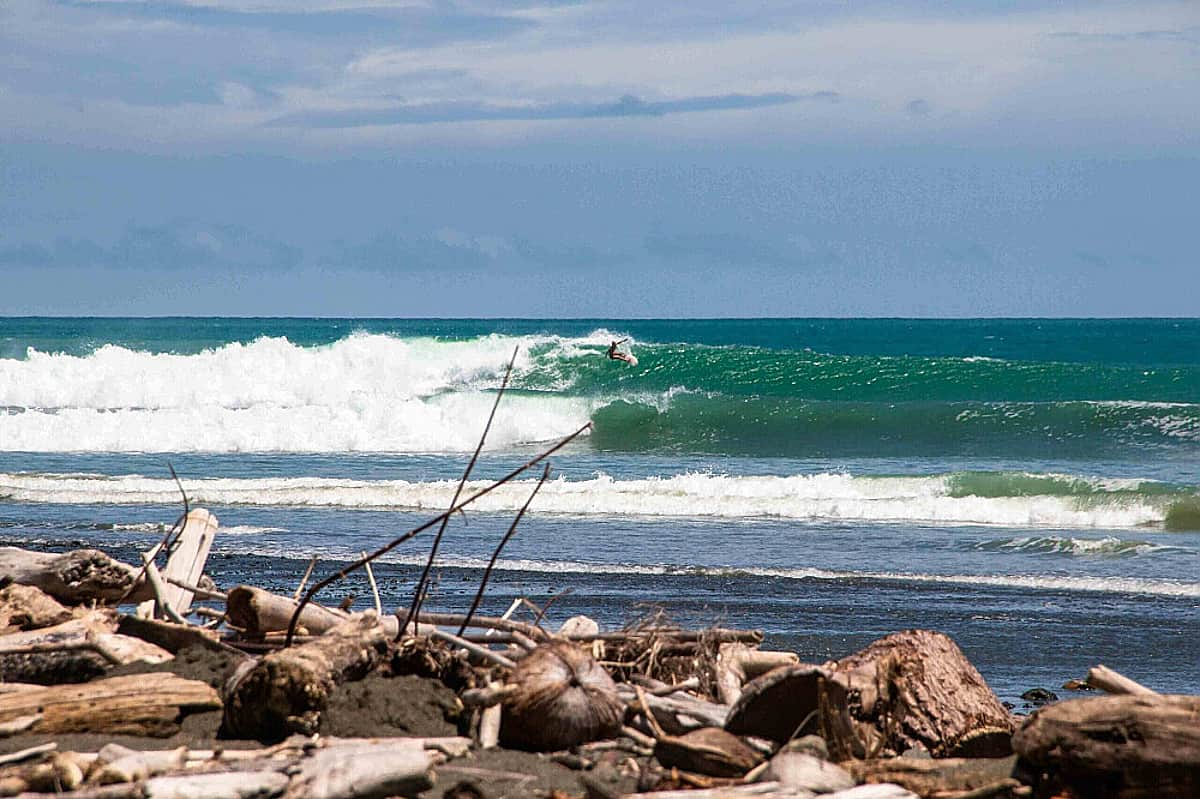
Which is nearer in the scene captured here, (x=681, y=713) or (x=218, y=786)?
(x=218, y=786)

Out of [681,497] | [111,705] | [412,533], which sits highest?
[412,533]

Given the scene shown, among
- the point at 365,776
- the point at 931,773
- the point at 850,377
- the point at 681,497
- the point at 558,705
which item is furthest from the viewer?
the point at 850,377

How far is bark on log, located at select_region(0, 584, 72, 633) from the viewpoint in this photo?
22.0 ft

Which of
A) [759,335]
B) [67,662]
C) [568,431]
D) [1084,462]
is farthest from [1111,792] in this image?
[759,335]

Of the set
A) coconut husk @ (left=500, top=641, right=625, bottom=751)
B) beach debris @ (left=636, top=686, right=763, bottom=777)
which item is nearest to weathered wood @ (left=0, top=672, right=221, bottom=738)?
coconut husk @ (left=500, top=641, right=625, bottom=751)

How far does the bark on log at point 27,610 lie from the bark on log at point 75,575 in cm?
21

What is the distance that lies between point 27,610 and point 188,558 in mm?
859

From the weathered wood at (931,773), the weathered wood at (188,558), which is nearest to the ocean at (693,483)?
the weathered wood at (188,558)

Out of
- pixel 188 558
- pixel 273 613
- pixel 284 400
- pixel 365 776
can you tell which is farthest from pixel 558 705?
pixel 284 400

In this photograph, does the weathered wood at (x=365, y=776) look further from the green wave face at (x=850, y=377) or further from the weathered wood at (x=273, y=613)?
the green wave face at (x=850, y=377)

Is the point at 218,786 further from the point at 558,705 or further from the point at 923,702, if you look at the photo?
the point at 923,702

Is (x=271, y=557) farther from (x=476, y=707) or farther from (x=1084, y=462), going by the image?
(x=1084, y=462)

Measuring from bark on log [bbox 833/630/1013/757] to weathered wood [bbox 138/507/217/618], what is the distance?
338cm

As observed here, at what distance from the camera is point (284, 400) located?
36875 mm
